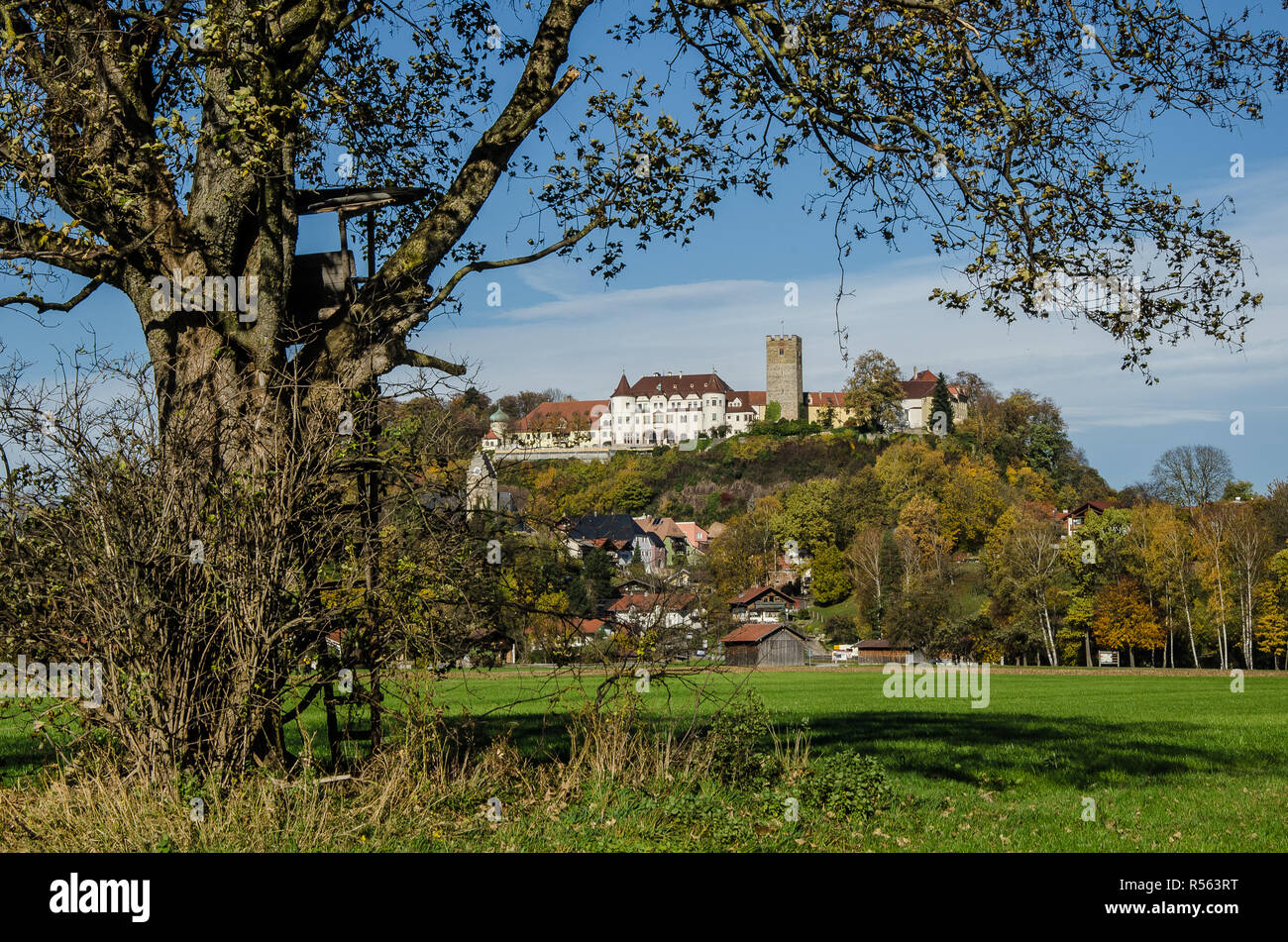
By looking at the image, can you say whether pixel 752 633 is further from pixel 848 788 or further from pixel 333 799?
pixel 333 799

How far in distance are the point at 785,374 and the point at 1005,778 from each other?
169978mm

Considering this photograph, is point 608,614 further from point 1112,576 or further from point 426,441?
point 1112,576

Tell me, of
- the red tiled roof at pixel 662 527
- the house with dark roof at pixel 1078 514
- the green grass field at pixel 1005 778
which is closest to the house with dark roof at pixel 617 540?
the green grass field at pixel 1005 778

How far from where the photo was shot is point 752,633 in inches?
2603

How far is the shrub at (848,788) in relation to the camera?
26.8 ft

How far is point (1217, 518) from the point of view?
72.9 m

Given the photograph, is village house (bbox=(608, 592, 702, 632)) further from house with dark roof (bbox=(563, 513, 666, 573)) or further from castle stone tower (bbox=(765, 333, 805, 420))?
castle stone tower (bbox=(765, 333, 805, 420))

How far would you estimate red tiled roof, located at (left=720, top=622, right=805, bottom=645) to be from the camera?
6181 cm

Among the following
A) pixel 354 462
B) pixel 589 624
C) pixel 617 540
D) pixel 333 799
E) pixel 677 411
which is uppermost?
pixel 677 411

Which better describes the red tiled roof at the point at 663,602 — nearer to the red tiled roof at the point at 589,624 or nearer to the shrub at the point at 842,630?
the red tiled roof at the point at 589,624

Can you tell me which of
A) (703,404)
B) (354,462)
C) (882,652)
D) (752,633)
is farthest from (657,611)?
(703,404)

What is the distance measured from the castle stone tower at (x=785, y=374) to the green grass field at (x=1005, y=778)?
15743 centimetres
